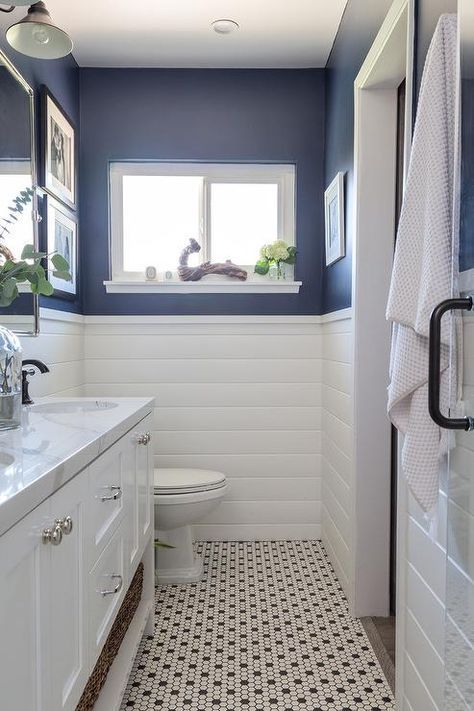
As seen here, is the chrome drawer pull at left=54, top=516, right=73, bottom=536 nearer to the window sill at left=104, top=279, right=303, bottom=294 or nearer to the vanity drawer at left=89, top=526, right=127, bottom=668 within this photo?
the vanity drawer at left=89, top=526, right=127, bottom=668

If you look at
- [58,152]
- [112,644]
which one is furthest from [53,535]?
[58,152]

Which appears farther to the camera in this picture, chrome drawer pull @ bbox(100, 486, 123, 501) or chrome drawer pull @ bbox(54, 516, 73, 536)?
chrome drawer pull @ bbox(100, 486, 123, 501)

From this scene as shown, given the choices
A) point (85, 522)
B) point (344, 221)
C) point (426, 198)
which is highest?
point (344, 221)

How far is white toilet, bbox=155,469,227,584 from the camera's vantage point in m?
2.50

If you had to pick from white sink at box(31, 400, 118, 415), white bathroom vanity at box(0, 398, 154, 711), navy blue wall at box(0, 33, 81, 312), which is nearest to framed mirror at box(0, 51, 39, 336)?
navy blue wall at box(0, 33, 81, 312)

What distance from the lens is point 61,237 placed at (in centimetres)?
267

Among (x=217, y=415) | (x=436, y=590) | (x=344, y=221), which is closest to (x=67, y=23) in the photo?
(x=344, y=221)

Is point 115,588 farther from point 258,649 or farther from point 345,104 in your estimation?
point 345,104

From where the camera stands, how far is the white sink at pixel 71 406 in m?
1.94

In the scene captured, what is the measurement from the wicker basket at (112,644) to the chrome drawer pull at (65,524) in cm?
48

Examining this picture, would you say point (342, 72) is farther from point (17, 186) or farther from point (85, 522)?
point (85, 522)

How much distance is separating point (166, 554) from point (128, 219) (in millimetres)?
1823

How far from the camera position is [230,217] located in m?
3.19

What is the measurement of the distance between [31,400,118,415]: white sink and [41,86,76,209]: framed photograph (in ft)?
3.25
